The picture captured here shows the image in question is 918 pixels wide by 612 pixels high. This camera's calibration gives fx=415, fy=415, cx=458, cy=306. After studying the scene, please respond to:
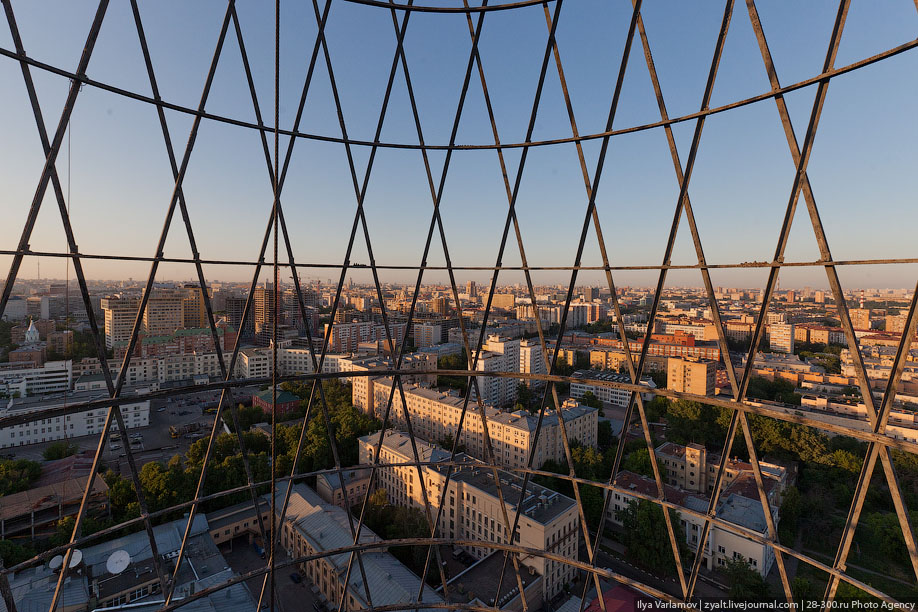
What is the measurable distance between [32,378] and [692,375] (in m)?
38.6

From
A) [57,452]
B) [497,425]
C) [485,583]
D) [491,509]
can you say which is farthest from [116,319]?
[485,583]

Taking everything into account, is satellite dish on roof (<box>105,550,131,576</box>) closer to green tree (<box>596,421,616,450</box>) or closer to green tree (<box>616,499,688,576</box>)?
green tree (<box>616,499,688,576</box>)

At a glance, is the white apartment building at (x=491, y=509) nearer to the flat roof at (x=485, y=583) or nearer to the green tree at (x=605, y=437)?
the flat roof at (x=485, y=583)

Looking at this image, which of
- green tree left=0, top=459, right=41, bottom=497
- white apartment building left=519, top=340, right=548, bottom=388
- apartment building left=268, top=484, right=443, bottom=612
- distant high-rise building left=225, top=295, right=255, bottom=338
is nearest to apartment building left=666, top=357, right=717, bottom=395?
white apartment building left=519, top=340, right=548, bottom=388

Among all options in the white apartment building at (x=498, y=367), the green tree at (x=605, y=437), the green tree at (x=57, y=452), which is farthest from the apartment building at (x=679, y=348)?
the green tree at (x=57, y=452)

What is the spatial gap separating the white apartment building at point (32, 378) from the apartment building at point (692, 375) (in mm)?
35116

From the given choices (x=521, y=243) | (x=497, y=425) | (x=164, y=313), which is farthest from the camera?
(x=164, y=313)

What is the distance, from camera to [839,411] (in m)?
20.5

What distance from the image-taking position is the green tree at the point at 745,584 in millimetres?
10438

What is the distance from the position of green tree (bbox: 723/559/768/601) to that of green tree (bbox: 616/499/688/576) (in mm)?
1389

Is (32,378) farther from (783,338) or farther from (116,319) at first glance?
(783,338)

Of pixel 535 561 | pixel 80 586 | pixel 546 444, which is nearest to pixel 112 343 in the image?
pixel 80 586

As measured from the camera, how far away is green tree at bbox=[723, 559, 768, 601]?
10.4m

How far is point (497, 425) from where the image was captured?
726 inches
